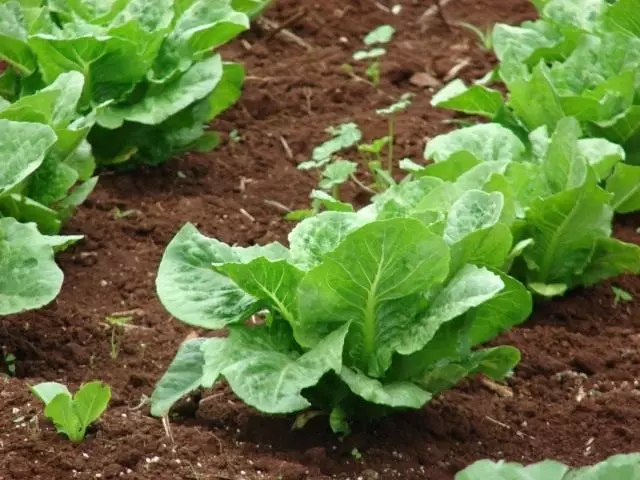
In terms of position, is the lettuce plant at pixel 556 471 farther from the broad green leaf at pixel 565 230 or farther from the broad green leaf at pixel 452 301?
the broad green leaf at pixel 565 230

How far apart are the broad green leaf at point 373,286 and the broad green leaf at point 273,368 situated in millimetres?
56

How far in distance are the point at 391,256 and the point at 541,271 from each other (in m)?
1.09

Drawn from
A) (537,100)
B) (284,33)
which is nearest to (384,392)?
(537,100)


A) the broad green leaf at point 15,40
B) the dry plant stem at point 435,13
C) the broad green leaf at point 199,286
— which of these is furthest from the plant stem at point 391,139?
the broad green leaf at point 199,286

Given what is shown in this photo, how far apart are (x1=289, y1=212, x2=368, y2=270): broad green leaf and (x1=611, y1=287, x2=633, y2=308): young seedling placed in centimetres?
116

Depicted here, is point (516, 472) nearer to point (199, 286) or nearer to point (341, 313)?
point (341, 313)

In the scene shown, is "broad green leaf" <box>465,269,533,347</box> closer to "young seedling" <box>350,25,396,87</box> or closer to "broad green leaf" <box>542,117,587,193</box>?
"broad green leaf" <box>542,117,587,193</box>

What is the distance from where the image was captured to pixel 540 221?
12.6 feet

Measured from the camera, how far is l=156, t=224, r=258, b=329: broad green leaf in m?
3.15

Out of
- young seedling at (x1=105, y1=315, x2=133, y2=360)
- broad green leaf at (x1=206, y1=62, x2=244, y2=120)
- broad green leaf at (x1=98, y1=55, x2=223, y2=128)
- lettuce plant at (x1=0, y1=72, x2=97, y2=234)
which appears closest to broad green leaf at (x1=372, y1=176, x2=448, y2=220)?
young seedling at (x1=105, y1=315, x2=133, y2=360)

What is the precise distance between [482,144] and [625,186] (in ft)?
1.58

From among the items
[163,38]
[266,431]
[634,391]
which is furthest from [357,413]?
[163,38]

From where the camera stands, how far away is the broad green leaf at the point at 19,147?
3629mm

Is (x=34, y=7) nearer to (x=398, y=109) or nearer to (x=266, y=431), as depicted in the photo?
(x=398, y=109)
